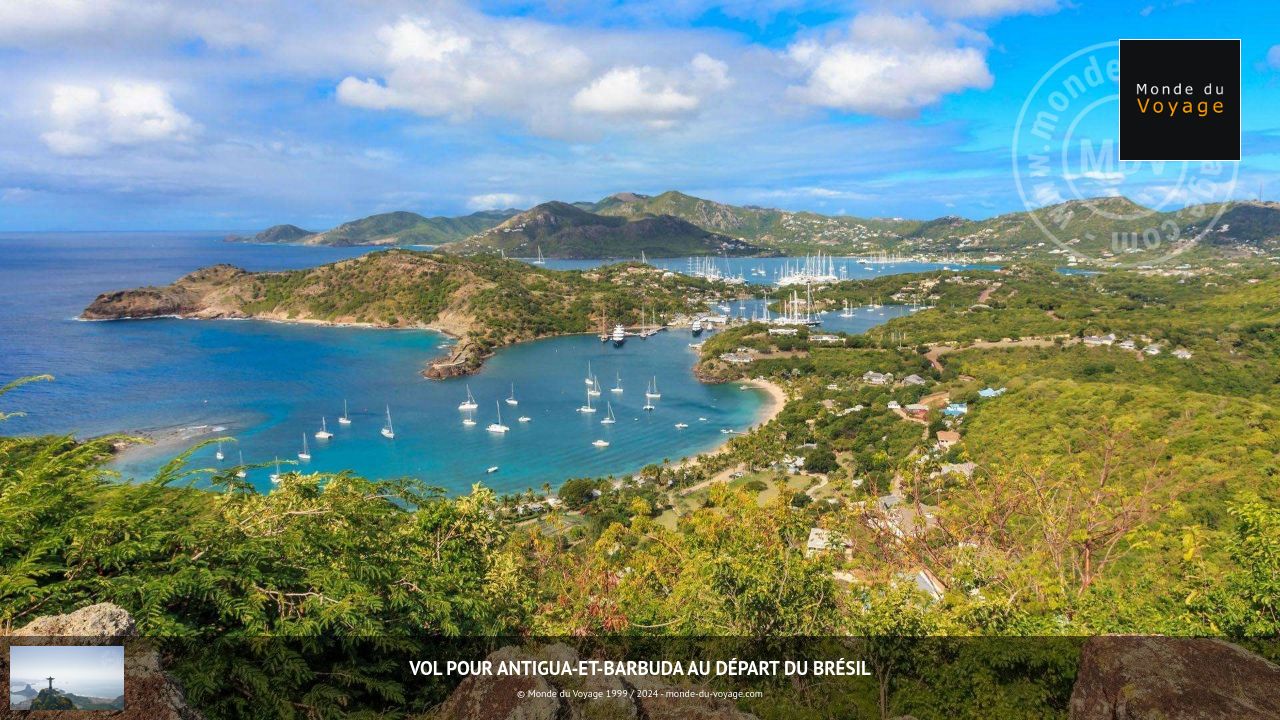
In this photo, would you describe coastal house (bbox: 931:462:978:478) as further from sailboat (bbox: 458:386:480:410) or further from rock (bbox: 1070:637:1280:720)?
sailboat (bbox: 458:386:480:410)

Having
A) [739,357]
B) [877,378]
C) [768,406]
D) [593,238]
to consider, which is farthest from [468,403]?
[593,238]

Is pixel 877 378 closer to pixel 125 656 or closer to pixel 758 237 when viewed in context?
pixel 125 656

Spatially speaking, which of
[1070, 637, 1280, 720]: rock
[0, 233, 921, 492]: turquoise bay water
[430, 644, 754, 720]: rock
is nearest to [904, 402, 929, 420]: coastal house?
[0, 233, 921, 492]: turquoise bay water

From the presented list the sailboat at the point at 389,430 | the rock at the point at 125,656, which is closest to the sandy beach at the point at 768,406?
the sailboat at the point at 389,430

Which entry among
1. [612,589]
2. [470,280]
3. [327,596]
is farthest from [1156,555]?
[470,280]

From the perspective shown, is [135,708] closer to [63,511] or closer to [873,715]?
[63,511]

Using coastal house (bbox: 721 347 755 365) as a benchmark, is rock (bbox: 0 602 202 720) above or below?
above
